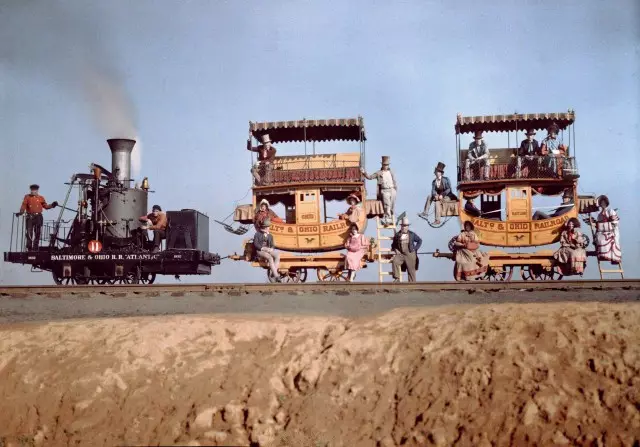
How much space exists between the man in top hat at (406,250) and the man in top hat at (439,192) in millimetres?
3183

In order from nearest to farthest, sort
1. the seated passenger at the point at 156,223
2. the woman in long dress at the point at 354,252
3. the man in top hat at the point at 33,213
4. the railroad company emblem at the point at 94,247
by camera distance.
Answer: the woman in long dress at the point at 354,252
the railroad company emblem at the point at 94,247
the man in top hat at the point at 33,213
the seated passenger at the point at 156,223

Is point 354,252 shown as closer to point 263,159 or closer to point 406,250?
point 406,250

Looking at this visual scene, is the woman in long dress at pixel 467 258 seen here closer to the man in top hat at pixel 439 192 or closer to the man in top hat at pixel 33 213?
the man in top hat at pixel 439 192

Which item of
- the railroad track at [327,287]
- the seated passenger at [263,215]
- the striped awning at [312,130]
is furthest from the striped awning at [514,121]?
the railroad track at [327,287]

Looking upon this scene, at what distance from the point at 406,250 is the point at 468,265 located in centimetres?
135

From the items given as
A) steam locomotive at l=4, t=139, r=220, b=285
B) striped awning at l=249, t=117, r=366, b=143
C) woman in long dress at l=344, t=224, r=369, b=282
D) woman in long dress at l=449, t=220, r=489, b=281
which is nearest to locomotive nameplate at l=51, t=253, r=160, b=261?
steam locomotive at l=4, t=139, r=220, b=285

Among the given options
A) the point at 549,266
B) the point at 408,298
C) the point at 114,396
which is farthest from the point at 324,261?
the point at 114,396

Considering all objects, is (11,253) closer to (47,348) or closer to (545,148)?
(47,348)

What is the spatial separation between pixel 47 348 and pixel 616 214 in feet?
41.3

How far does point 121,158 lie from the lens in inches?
792

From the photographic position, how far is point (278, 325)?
29.0ft

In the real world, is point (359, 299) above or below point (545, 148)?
below

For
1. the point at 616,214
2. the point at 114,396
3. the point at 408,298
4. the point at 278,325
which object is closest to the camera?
the point at 114,396

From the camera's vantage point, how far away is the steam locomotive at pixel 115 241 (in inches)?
725
